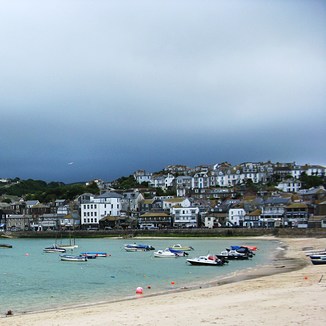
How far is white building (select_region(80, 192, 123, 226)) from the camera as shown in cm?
13488

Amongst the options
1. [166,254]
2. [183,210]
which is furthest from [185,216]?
[166,254]

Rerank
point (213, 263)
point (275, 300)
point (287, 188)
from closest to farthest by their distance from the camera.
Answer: point (275, 300) < point (213, 263) < point (287, 188)

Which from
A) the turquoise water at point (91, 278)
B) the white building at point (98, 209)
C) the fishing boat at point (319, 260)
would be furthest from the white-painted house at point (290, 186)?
the fishing boat at point (319, 260)

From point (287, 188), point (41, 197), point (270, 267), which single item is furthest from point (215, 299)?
point (41, 197)

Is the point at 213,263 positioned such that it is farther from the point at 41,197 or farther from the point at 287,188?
the point at 41,197

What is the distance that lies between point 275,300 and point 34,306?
12.7 meters

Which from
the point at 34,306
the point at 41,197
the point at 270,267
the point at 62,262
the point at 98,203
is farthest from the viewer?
the point at 41,197

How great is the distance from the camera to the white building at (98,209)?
134875mm

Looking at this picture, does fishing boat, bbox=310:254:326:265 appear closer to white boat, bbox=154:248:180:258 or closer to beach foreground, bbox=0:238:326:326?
beach foreground, bbox=0:238:326:326

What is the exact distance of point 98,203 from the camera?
135 m

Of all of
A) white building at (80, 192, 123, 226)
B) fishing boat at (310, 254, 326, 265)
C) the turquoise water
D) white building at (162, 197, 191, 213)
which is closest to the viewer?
the turquoise water

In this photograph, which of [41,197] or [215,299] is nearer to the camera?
[215,299]

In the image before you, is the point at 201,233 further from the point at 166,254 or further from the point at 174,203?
the point at 166,254

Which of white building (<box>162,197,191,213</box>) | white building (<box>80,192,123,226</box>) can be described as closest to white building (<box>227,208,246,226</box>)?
Result: white building (<box>162,197,191,213</box>)
